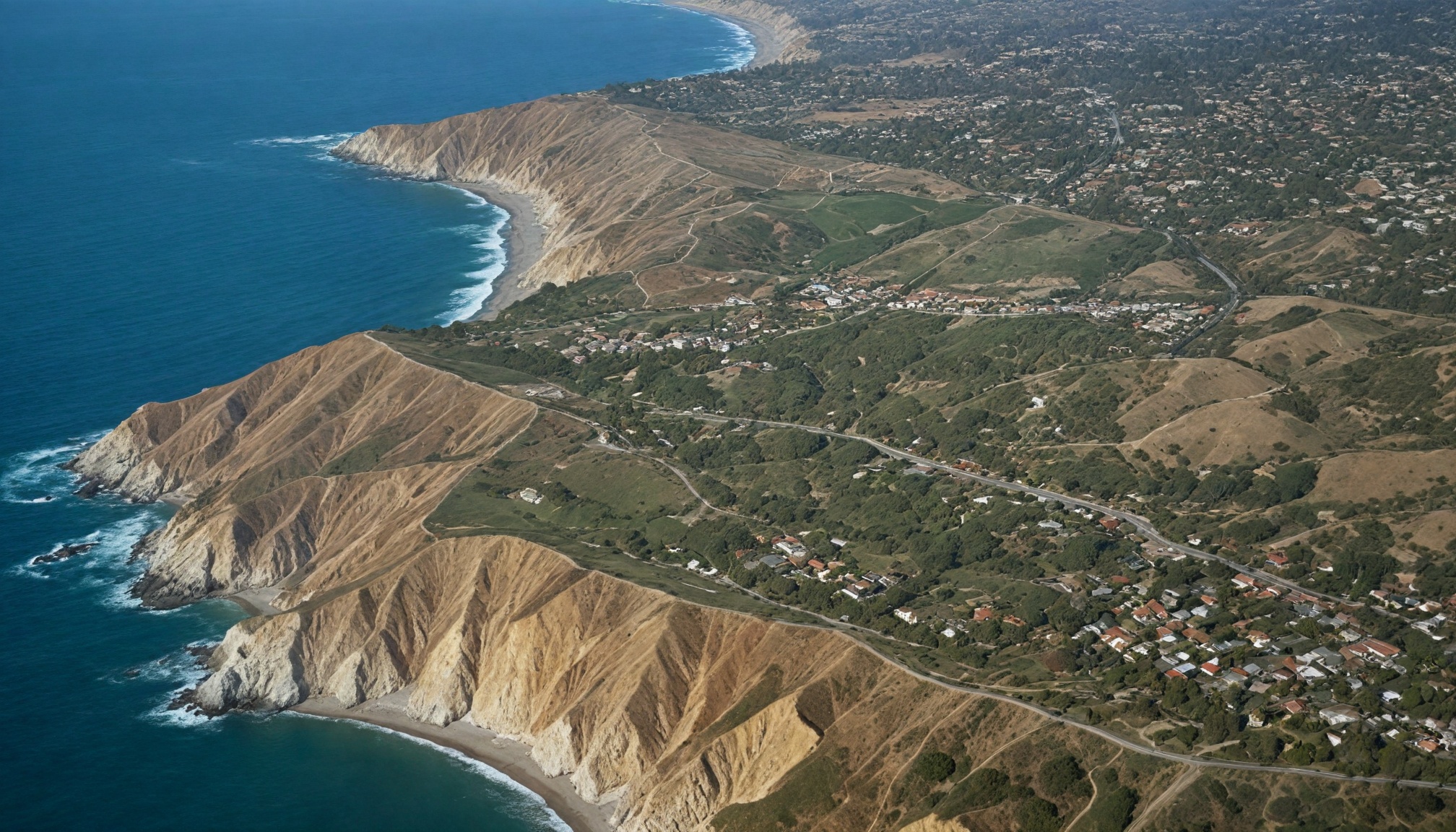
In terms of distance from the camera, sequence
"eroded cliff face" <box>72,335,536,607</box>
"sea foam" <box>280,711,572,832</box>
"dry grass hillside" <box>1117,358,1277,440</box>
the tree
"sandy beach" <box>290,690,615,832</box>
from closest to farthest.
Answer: the tree < "sea foam" <box>280,711,572,832</box> < "sandy beach" <box>290,690,615,832</box> < "eroded cliff face" <box>72,335,536,607</box> < "dry grass hillside" <box>1117,358,1277,440</box>

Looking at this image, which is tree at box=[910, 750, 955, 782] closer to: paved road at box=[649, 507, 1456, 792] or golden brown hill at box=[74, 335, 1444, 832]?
golden brown hill at box=[74, 335, 1444, 832]

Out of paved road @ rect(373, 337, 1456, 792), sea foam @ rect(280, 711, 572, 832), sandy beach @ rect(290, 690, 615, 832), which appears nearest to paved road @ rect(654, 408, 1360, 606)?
paved road @ rect(373, 337, 1456, 792)

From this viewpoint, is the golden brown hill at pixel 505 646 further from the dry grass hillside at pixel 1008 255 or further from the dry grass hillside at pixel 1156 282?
the dry grass hillside at pixel 1156 282

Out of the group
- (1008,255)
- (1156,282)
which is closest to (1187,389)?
(1156,282)

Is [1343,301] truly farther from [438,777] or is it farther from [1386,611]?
[438,777]

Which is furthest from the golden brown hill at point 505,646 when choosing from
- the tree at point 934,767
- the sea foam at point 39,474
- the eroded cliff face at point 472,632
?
the sea foam at point 39,474

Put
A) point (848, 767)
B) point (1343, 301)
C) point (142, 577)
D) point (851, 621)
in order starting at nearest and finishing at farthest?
point (848, 767)
point (851, 621)
point (142, 577)
point (1343, 301)

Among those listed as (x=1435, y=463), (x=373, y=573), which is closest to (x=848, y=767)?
(x=373, y=573)
